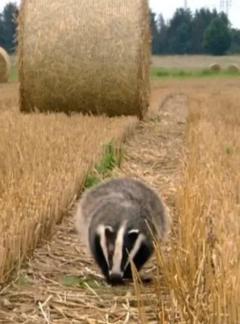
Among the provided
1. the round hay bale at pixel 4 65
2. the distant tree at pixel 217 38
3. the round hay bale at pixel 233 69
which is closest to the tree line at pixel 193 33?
the distant tree at pixel 217 38

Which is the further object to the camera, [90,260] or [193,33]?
[193,33]

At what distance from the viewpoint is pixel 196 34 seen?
97.0m

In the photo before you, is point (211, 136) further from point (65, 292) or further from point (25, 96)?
point (65, 292)

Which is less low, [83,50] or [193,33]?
[83,50]

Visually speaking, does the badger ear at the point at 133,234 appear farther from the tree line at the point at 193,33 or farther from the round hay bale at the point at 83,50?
the tree line at the point at 193,33

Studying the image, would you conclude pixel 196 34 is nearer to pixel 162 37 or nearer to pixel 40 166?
pixel 162 37

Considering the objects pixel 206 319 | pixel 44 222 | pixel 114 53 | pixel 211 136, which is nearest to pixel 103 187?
pixel 44 222

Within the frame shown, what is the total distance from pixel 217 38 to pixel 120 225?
281 feet

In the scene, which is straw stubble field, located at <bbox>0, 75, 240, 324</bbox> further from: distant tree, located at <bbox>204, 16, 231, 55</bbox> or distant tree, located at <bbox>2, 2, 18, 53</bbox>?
distant tree, located at <bbox>204, 16, 231, 55</bbox>

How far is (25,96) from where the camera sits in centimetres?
1293

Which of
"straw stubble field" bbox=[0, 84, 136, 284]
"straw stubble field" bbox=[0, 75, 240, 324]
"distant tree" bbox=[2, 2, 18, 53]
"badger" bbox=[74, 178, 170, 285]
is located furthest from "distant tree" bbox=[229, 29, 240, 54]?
"badger" bbox=[74, 178, 170, 285]

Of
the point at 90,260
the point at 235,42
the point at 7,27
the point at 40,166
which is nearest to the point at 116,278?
the point at 90,260

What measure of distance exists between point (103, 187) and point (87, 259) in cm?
43

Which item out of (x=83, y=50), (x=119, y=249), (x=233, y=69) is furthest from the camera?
(x=233, y=69)
